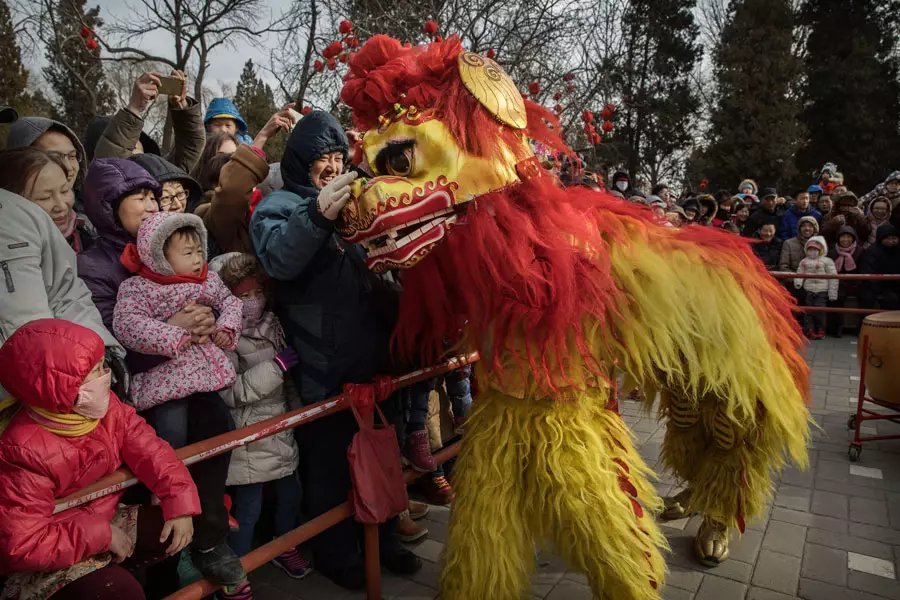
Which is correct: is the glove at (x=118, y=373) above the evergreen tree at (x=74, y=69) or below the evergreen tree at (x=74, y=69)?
below

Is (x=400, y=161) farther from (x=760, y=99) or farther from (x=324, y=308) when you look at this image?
(x=760, y=99)

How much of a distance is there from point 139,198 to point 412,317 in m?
1.10

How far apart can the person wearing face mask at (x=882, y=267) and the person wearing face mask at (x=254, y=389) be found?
26.8 ft

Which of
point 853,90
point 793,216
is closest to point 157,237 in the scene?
point 793,216

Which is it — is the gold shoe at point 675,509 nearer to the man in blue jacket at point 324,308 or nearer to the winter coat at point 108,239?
the man in blue jacket at point 324,308

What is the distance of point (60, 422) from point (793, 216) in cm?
1075

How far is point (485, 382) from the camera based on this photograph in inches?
80.0

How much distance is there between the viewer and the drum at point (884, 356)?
367 cm

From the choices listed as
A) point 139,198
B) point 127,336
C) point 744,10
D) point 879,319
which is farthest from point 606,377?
point 744,10

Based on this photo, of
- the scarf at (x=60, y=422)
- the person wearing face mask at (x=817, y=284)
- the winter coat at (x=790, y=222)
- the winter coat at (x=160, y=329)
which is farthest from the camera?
the winter coat at (x=790, y=222)

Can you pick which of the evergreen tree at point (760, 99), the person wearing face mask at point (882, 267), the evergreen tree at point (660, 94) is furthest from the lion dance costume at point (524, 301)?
the evergreen tree at point (760, 99)

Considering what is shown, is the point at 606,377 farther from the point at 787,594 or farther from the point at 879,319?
the point at 879,319

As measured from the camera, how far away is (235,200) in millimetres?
2592

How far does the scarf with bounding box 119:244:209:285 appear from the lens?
2.08 metres
